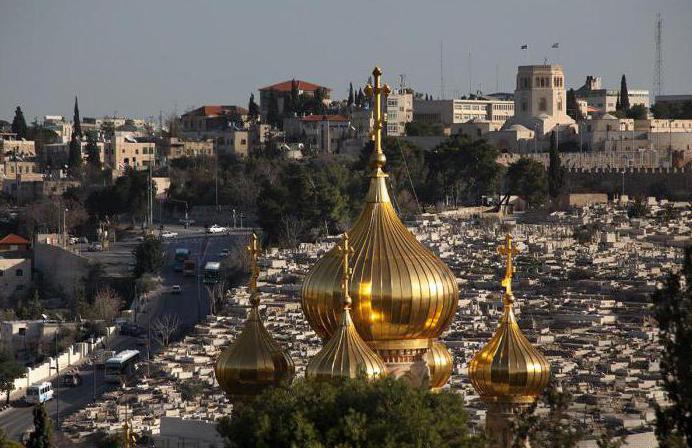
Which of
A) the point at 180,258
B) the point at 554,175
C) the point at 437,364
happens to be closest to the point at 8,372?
the point at 180,258

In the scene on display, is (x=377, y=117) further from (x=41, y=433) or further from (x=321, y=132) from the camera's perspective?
(x=321, y=132)

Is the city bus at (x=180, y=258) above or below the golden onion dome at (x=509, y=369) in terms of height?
below

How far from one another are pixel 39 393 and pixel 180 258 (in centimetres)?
3224

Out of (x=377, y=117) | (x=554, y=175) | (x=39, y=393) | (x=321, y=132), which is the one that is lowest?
(x=39, y=393)

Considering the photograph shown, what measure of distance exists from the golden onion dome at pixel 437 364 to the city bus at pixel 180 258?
65.3m

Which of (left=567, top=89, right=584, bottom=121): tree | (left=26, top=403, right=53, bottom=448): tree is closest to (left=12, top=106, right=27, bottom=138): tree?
(left=567, top=89, right=584, bottom=121): tree

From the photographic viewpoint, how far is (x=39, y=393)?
65.8 metres

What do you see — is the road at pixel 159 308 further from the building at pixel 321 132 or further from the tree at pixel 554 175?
the building at pixel 321 132

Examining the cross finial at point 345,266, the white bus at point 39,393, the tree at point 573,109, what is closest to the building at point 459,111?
the tree at point 573,109

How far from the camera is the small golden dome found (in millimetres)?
28938

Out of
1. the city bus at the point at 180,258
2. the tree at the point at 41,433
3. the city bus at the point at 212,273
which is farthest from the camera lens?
the city bus at the point at 180,258

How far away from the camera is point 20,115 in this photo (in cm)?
15775

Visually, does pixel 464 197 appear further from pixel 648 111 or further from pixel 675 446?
pixel 675 446

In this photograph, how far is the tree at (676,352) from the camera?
27.2 m
